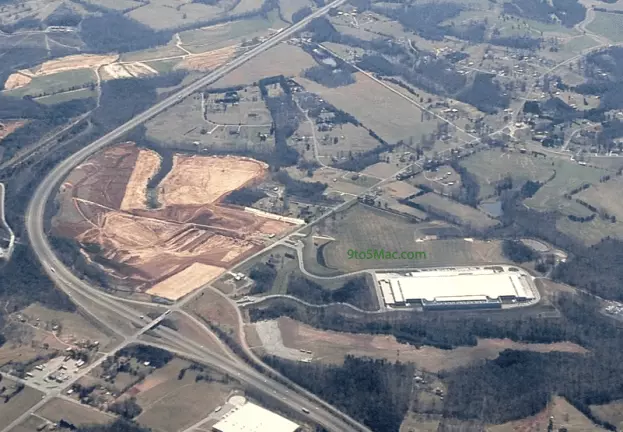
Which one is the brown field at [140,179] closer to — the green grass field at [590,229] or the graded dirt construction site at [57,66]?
the graded dirt construction site at [57,66]

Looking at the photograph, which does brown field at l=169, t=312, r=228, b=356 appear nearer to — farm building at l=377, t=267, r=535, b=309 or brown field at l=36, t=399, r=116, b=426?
brown field at l=36, t=399, r=116, b=426

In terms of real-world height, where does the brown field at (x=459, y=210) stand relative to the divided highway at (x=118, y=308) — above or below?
below

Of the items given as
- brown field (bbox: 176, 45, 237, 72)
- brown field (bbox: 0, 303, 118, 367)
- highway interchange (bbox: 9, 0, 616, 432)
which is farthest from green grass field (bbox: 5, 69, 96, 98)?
brown field (bbox: 0, 303, 118, 367)

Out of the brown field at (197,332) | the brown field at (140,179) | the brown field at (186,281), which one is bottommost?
the brown field at (197,332)

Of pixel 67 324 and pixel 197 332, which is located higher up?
pixel 67 324

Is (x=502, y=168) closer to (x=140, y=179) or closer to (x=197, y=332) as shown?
(x=140, y=179)

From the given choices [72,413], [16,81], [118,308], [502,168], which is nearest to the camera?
[72,413]

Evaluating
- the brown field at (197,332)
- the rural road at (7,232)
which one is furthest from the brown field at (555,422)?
the rural road at (7,232)

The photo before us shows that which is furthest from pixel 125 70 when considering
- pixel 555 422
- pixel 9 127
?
pixel 555 422
